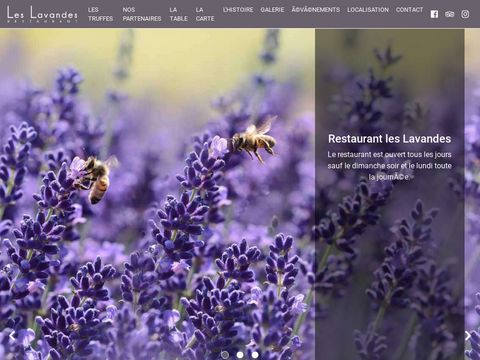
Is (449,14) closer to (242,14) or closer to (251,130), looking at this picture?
(242,14)

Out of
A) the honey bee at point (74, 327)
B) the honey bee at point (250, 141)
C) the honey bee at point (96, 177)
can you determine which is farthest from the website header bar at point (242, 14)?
the honey bee at point (74, 327)

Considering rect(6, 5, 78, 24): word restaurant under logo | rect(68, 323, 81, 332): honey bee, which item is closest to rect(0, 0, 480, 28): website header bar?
rect(6, 5, 78, 24): word restaurant under logo

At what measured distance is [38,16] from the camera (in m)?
2.62

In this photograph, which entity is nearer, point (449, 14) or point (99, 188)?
point (99, 188)

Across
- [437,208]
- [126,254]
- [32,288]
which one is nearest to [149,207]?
[126,254]

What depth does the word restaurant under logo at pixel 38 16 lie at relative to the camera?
2.61 m

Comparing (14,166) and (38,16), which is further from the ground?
(38,16)

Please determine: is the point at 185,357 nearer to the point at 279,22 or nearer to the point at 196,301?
the point at 196,301

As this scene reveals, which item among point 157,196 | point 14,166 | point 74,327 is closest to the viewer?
point 74,327

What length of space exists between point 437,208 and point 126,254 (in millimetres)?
1011

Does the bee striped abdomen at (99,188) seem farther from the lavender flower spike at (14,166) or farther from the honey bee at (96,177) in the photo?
the lavender flower spike at (14,166)

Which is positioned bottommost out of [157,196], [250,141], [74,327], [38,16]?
[74,327]

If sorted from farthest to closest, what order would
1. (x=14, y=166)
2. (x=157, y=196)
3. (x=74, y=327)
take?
(x=157, y=196) → (x=14, y=166) → (x=74, y=327)

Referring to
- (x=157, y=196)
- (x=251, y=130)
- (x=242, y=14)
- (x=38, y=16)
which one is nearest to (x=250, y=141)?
(x=251, y=130)
